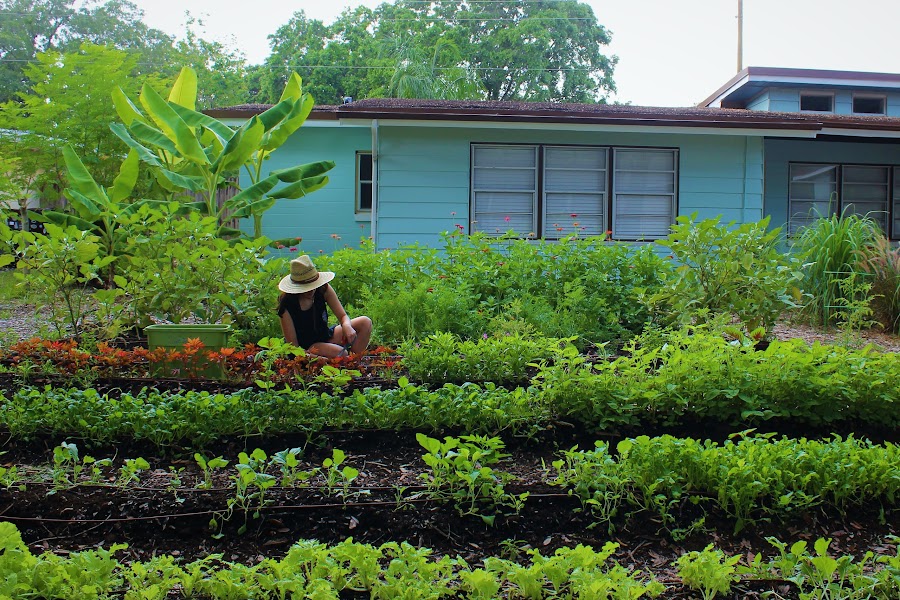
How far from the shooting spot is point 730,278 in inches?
277

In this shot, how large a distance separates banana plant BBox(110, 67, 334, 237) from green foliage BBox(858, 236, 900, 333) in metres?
7.29

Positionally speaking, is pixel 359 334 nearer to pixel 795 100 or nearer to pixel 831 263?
pixel 831 263

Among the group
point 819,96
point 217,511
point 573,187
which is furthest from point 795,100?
point 217,511

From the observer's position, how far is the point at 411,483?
11.8ft

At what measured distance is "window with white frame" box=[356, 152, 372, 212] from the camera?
13.7 m

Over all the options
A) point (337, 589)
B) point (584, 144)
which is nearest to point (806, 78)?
point (584, 144)

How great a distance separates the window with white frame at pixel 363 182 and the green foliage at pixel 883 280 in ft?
26.8

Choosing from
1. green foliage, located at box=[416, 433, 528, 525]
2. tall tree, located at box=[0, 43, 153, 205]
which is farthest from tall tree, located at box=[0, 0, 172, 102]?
green foliage, located at box=[416, 433, 528, 525]

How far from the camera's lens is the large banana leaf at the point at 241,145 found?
9977mm

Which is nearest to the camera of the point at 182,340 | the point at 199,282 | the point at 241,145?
the point at 182,340

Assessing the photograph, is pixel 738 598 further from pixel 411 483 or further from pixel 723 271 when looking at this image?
pixel 723 271

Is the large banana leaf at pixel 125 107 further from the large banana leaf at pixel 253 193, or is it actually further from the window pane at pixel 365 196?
the window pane at pixel 365 196

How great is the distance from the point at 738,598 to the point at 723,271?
16.2 ft

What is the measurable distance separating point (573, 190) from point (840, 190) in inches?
238
